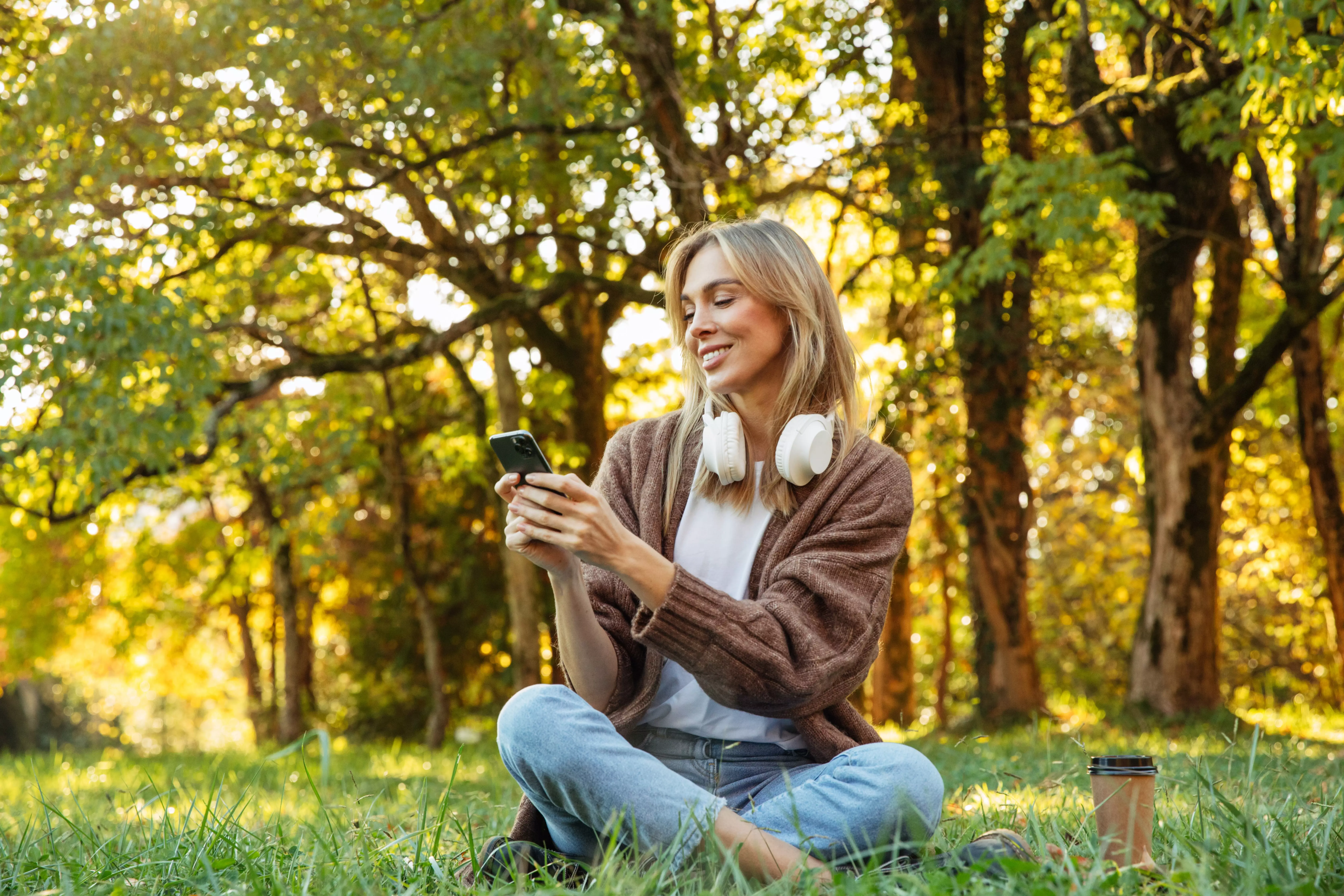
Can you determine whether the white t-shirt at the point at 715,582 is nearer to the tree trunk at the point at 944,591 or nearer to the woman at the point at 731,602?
the woman at the point at 731,602

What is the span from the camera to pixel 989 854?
1.85m

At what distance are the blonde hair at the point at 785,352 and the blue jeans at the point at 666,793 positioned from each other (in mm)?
608

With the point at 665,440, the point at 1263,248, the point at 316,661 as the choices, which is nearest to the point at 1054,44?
the point at 1263,248

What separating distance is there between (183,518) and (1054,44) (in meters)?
10.1

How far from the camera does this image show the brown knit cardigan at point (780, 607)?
6.86ft

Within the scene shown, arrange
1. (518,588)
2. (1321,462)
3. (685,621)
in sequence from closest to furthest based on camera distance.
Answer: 1. (685,621)
2. (1321,462)
3. (518,588)

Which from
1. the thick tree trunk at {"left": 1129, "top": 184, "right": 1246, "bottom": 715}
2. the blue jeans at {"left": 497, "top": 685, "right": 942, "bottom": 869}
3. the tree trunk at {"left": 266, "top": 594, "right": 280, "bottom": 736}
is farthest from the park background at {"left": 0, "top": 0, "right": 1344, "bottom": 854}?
the blue jeans at {"left": 497, "top": 685, "right": 942, "bottom": 869}

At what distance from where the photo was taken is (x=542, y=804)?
2197mm

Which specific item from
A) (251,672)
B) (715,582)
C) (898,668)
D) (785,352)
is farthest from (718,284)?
(251,672)

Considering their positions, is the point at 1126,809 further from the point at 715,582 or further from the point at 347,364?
the point at 347,364

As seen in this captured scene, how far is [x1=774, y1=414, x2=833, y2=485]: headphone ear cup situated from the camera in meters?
2.40

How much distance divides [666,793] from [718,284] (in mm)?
1224

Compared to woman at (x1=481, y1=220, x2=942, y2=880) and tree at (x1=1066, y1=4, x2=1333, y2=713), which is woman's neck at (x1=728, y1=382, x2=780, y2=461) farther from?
tree at (x1=1066, y1=4, x2=1333, y2=713)

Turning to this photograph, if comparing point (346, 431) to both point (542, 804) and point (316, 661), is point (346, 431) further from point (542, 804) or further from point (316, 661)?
point (316, 661)
